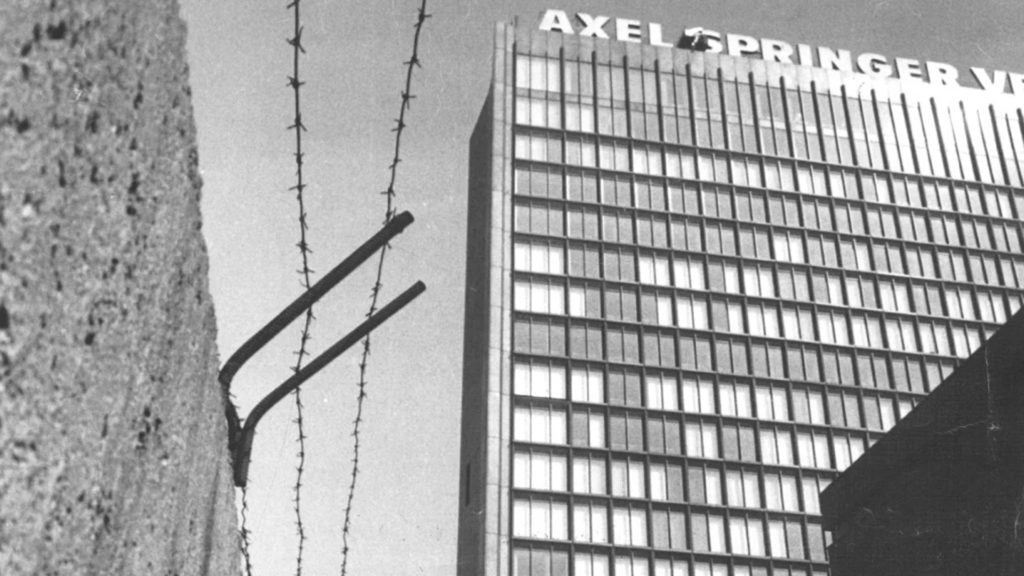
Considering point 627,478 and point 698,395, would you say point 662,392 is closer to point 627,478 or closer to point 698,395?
point 698,395

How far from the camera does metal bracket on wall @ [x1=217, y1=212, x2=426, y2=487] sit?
3.50 metres

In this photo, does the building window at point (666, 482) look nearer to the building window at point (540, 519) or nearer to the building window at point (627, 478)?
the building window at point (627, 478)

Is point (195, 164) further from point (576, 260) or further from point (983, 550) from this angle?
point (576, 260)

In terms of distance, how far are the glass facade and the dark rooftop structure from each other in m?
26.5

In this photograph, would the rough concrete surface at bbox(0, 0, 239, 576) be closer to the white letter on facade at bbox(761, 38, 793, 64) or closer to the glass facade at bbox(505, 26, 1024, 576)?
the glass facade at bbox(505, 26, 1024, 576)

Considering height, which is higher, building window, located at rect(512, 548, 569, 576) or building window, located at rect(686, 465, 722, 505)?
building window, located at rect(686, 465, 722, 505)

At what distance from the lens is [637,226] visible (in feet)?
202

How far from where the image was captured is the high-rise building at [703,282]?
53.8 meters

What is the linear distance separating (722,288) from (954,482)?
37.8 m

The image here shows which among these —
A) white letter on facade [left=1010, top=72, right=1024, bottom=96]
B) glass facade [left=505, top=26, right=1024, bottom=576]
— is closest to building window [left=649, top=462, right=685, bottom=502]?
glass facade [left=505, top=26, right=1024, bottom=576]

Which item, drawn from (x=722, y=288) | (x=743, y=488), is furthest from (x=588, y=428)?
(x=722, y=288)

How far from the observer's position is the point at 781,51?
70.2m

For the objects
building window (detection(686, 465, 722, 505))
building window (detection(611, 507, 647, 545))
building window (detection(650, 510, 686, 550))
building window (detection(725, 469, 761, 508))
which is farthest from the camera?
building window (detection(725, 469, 761, 508))

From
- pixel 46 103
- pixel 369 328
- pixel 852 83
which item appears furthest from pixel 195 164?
pixel 852 83
